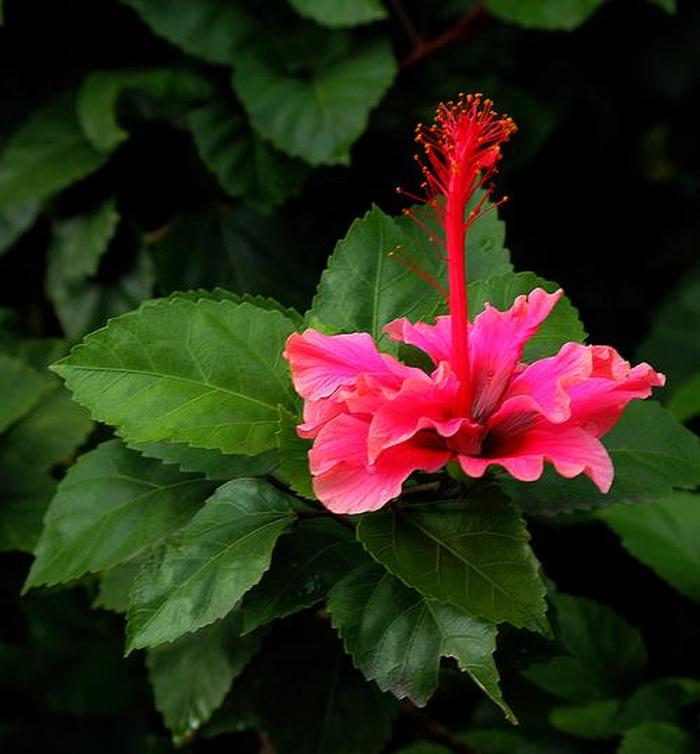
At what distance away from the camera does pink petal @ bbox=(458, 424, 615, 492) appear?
0.95 meters

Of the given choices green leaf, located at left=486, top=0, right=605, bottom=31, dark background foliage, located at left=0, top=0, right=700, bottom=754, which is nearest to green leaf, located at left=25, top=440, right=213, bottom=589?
dark background foliage, located at left=0, top=0, right=700, bottom=754

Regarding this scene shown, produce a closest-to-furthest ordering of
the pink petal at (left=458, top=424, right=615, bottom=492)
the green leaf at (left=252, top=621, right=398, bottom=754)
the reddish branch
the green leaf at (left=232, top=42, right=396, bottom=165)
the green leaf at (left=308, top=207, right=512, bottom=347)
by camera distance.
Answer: the pink petal at (left=458, top=424, right=615, bottom=492) < the green leaf at (left=308, top=207, right=512, bottom=347) < the green leaf at (left=252, top=621, right=398, bottom=754) < the green leaf at (left=232, top=42, right=396, bottom=165) < the reddish branch

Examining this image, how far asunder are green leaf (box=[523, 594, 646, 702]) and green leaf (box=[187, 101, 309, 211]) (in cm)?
63

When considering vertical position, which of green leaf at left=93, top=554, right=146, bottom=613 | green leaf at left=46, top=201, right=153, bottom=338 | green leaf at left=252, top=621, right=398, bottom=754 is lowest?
green leaf at left=252, top=621, right=398, bottom=754

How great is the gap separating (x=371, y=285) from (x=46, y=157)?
0.80 metres

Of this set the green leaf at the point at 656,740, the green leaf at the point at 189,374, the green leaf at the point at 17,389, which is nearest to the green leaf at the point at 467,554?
the green leaf at the point at 189,374

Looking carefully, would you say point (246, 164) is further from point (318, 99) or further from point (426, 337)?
point (426, 337)

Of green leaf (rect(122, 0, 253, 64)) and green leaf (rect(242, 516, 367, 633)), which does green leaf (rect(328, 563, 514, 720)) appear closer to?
green leaf (rect(242, 516, 367, 633))

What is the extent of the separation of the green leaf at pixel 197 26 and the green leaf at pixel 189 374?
74 cm

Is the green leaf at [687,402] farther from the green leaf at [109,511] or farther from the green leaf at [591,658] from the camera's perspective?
the green leaf at [109,511]

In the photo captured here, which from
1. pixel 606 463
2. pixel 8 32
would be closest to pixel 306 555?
pixel 606 463

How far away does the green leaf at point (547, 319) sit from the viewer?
3.70 feet

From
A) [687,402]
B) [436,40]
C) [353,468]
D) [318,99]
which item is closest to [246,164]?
[318,99]

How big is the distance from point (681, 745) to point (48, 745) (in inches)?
38.3
